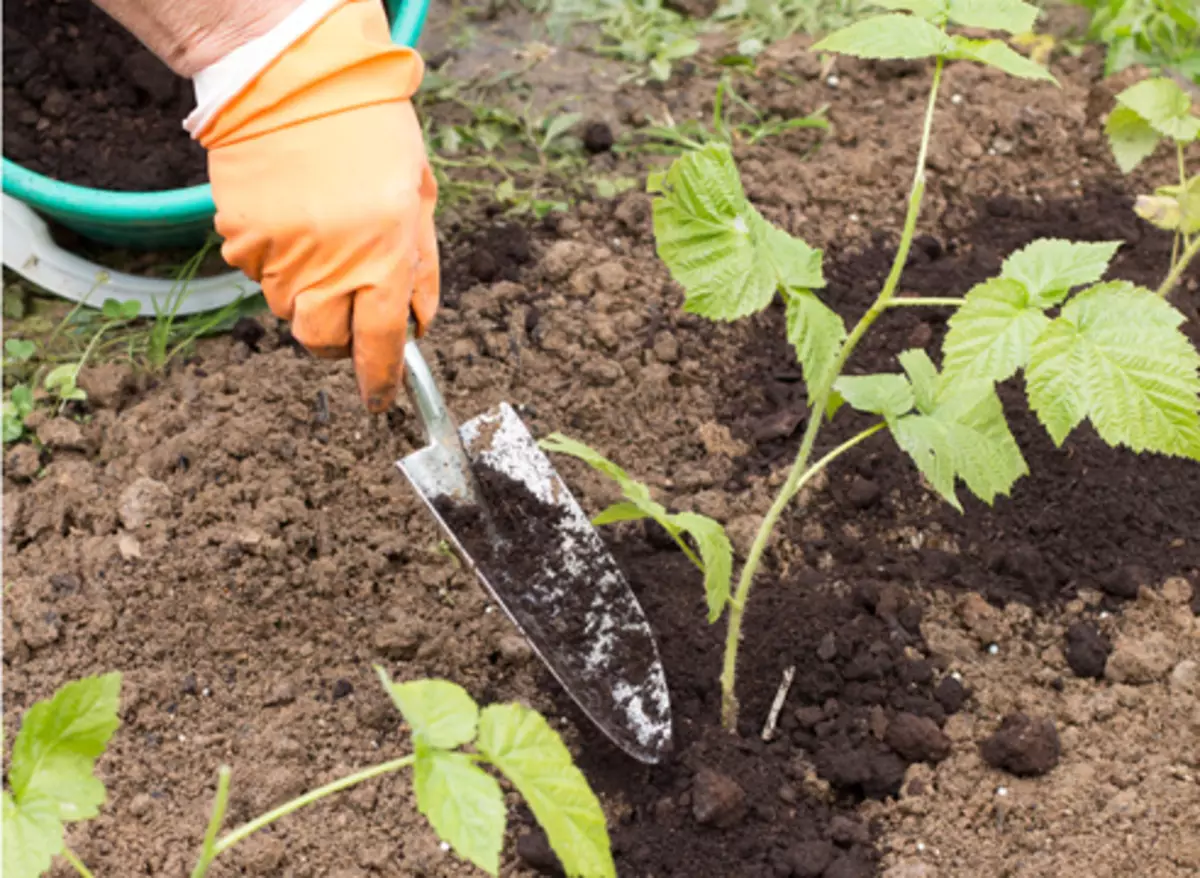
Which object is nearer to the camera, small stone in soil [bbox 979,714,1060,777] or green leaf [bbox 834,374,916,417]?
green leaf [bbox 834,374,916,417]

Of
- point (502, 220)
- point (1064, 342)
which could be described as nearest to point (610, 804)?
point (1064, 342)

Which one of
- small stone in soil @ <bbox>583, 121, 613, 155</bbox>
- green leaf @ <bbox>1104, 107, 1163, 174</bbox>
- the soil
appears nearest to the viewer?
the soil

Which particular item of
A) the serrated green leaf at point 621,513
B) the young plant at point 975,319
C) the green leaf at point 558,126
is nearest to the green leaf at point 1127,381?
the young plant at point 975,319

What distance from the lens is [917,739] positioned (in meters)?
1.79

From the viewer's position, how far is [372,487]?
6.96ft

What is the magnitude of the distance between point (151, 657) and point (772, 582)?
3.08ft

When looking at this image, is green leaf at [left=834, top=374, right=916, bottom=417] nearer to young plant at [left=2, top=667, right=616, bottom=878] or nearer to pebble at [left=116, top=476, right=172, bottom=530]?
young plant at [left=2, top=667, right=616, bottom=878]

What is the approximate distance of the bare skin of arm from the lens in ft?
6.15

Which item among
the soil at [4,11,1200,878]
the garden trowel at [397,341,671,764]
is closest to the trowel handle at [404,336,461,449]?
the garden trowel at [397,341,671,764]

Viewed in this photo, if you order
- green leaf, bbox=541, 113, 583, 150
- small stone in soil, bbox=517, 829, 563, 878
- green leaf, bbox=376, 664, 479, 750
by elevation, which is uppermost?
green leaf, bbox=376, 664, 479, 750

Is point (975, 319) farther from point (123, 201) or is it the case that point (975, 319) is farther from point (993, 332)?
point (123, 201)

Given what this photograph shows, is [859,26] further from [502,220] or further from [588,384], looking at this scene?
[502,220]

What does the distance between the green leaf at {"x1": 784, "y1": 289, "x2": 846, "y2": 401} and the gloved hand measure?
1.96ft

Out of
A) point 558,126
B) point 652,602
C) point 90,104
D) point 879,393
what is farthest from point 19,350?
point 879,393
